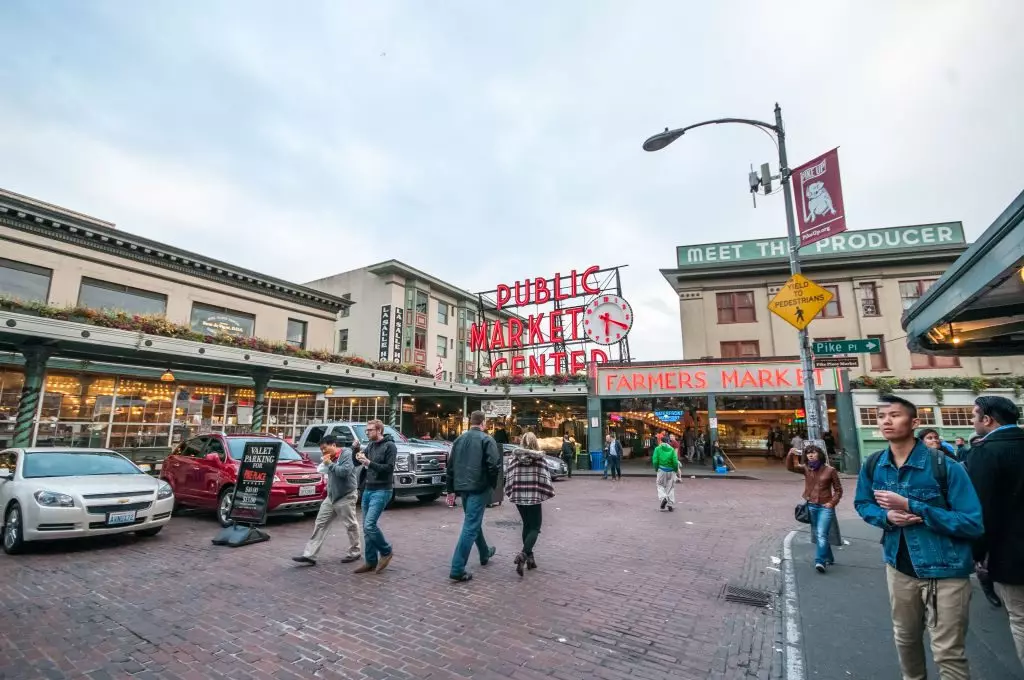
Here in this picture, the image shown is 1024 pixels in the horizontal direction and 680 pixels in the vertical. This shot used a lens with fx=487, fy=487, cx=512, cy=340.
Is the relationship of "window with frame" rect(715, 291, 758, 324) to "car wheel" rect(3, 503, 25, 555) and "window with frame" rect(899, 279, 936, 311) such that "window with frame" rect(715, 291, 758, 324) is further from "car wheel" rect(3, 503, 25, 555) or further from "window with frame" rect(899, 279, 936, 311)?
"car wheel" rect(3, 503, 25, 555)

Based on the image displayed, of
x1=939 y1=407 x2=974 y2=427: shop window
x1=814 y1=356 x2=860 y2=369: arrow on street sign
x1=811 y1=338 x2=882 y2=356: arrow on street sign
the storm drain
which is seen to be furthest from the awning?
x1=939 y1=407 x2=974 y2=427: shop window

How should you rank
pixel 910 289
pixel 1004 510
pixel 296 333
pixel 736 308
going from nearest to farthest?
pixel 1004 510 < pixel 296 333 < pixel 910 289 < pixel 736 308

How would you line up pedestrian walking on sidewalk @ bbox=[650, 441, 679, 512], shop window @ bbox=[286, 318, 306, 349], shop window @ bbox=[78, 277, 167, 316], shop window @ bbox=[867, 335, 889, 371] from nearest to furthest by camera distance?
pedestrian walking on sidewalk @ bbox=[650, 441, 679, 512] < shop window @ bbox=[78, 277, 167, 316] < shop window @ bbox=[286, 318, 306, 349] < shop window @ bbox=[867, 335, 889, 371]

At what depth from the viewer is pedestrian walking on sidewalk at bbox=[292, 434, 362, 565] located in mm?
6754

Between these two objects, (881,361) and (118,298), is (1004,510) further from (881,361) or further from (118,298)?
(881,361)

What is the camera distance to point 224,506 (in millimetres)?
9531

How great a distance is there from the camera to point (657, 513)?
11648mm

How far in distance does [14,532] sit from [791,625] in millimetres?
10330

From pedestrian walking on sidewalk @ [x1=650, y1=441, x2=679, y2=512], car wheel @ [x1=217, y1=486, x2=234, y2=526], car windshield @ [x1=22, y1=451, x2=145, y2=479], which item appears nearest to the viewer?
car windshield @ [x1=22, y1=451, x2=145, y2=479]

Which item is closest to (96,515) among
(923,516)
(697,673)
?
(697,673)

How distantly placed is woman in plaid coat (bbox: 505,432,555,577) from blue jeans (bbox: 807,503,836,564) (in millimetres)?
3612

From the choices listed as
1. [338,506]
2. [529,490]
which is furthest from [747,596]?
[338,506]

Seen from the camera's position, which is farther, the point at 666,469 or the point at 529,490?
the point at 666,469

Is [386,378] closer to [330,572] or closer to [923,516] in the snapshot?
[330,572]
